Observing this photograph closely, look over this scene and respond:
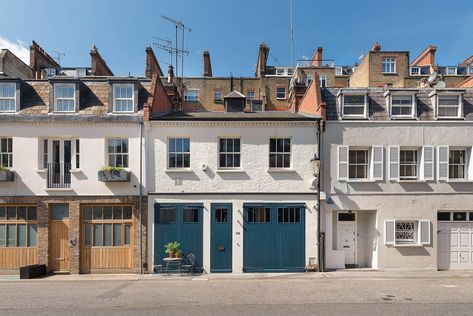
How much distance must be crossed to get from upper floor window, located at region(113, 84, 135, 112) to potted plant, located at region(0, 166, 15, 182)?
5213mm

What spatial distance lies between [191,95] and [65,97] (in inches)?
796

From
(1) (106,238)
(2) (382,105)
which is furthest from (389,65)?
(1) (106,238)

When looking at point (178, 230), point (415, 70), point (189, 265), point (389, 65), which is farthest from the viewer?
point (415, 70)

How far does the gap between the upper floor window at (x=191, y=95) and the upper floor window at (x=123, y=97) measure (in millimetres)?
19360

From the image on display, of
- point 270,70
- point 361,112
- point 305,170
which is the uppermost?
point 270,70

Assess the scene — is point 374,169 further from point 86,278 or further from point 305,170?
point 86,278

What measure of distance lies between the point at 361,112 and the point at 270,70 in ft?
89.1

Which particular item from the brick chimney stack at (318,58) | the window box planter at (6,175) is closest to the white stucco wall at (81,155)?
the window box planter at (6,175)

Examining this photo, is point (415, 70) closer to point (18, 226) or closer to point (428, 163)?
point (428, 163)

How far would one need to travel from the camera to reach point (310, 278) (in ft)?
41.3

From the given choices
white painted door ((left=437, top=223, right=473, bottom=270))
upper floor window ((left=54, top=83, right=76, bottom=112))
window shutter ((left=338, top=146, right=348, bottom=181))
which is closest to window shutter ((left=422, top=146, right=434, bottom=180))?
white painted door ((left=437, top=223, right=473, bottom=270))

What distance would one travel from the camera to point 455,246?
14070 mm

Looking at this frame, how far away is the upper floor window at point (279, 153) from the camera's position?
1407 cm

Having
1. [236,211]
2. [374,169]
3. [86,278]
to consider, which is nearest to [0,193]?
[86,278]
